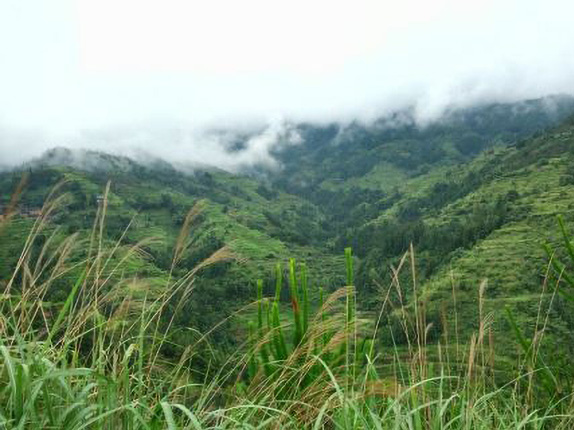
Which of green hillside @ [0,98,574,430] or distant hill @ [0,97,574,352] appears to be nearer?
green hillside @ [0,98,574,430]

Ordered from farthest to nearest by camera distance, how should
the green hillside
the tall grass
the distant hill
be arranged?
the distant hill, the green hillside, the tall grass

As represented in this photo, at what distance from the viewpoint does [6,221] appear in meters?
2.42

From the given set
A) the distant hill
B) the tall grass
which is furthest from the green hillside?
the distant hill

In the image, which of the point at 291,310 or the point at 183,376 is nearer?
the point at 183,376

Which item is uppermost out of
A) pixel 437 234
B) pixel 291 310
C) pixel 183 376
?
pixel 183 376

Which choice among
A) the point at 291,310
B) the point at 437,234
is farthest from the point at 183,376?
the point at 437,234

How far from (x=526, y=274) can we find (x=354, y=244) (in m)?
90.0

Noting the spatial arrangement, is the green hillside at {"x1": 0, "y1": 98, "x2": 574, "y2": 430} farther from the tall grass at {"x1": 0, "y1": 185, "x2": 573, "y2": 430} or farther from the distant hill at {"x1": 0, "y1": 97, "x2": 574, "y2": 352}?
the distant hill at {"x1": 0, "y1": 97, "x2": 574, "y2": 352}

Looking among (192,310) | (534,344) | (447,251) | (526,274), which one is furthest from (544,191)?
(534,344)

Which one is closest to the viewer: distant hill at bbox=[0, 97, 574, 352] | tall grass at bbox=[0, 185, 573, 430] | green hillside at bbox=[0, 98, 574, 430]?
tall grass at bbox=[0, 185, 573, 430]

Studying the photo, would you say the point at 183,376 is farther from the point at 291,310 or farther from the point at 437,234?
the point at 437,234

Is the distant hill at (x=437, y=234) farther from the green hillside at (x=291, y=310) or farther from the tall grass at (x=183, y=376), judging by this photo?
the tall grass at (x=183, y=376)

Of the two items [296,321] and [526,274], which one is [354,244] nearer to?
[526,274]

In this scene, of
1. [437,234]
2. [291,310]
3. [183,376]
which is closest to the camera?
[183,376]
